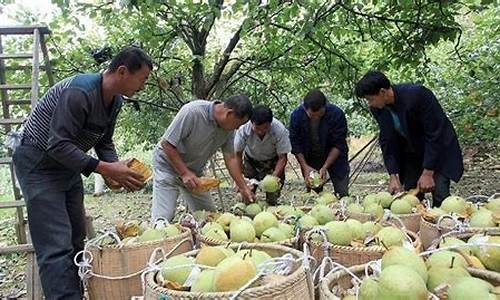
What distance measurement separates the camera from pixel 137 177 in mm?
2955

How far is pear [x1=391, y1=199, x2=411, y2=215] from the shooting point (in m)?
3.10

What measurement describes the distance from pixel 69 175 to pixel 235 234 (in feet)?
3.60

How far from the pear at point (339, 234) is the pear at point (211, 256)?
635 millimetres

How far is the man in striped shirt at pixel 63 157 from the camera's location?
2.77m

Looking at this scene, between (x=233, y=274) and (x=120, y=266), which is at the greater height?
(x=233, y=274)

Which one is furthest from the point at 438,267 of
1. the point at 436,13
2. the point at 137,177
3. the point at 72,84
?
the point at 436,13

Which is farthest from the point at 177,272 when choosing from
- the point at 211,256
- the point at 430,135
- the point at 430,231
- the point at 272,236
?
the point at 430,135

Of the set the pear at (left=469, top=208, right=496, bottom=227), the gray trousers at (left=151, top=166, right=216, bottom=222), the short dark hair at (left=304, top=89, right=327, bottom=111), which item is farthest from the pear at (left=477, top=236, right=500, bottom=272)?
the short dark hair at (left=304, top=89, right=327, bottom=111)

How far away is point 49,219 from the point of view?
288 centimetres

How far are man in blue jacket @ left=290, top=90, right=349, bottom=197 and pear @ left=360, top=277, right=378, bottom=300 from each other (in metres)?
3.38

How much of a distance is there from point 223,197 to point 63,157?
620cm

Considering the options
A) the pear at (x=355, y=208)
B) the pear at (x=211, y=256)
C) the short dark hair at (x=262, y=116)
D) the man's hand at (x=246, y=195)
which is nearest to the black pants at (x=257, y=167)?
the short dark hair at (x=262, y=116)

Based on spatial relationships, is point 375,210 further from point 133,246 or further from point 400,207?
point 133,246

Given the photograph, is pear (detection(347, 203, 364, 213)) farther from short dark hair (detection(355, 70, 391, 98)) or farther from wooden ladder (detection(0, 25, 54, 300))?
wooden ladder (detection(0, 25, 54, 300))
